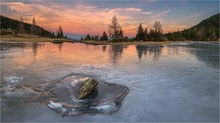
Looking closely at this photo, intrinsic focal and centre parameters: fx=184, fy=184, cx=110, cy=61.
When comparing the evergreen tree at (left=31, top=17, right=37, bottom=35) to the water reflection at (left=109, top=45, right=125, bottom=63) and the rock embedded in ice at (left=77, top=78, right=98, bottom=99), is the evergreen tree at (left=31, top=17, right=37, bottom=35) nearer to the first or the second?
the water reflection at (left=109, top=45, right=125, bottom=63)

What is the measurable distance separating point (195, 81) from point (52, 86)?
10.3 m

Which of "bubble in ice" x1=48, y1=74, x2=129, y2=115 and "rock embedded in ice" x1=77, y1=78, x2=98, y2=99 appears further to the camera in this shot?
"rock embedded in ice" x1=77, y1=78, x2=98, y2=99

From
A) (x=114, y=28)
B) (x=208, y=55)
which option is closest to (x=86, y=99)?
(x=208, y=55)

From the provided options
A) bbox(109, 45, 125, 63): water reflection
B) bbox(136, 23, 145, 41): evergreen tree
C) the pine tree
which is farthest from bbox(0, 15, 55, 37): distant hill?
bbox(109, 45, 125, 63): water reflection

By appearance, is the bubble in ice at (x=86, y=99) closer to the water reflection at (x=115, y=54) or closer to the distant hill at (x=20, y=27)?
the water reflection at (x=115, y=54)

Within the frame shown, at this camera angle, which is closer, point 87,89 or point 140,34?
point 87,89

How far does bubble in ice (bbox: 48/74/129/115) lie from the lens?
823cm

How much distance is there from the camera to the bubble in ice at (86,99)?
8.23 meters

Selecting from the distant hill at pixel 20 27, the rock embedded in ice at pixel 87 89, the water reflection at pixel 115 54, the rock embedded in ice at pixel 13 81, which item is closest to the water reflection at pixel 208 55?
the water reflection at pixel 115 54

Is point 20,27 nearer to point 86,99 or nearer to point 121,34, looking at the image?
point 121,34

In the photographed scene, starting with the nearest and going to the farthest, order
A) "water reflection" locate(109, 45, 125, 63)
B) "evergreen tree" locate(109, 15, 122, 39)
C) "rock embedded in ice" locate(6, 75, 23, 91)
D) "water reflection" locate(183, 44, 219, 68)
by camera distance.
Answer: "rock embedded in ice" locate(6, 75, 23, 91) < "water reflection" locate(183, 44, 219, 68) < "water reflection" locate(109, 45, 125, 63) < "evergreen tree" locate(109, 15, 122, 39)

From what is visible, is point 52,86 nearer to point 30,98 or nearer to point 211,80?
point 30,98

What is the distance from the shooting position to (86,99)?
9328 millimetres

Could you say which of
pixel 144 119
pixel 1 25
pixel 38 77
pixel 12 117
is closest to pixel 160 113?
pixel 144 119
